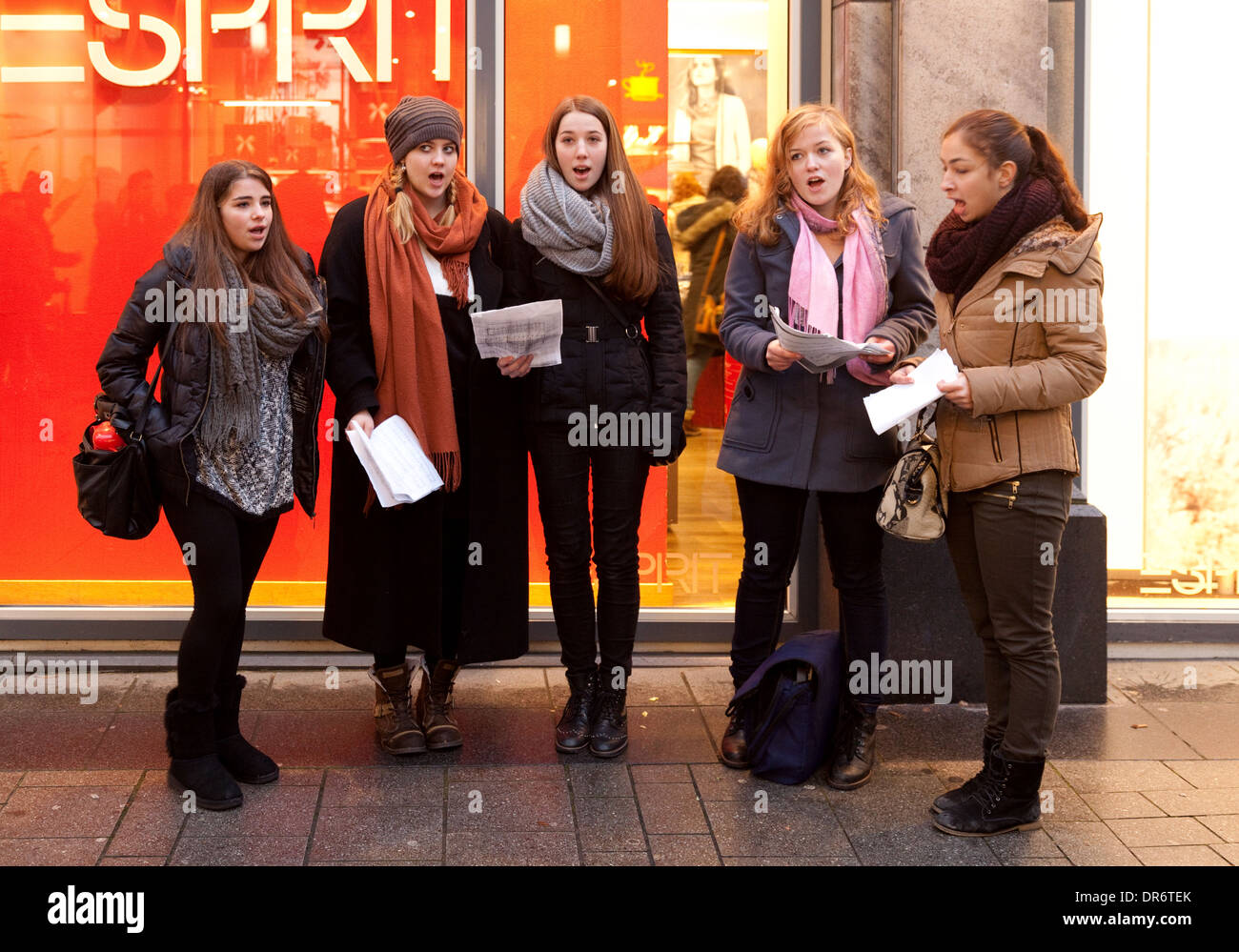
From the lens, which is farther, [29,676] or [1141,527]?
[1141,527]

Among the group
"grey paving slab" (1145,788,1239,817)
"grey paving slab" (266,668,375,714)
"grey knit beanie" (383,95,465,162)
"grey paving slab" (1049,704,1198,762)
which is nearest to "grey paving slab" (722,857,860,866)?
"grey paving slab" (1145,788,1239,817)

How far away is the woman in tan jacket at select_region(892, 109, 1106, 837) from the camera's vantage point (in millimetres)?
3922

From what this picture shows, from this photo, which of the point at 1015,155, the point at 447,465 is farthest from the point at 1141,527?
the point at 447,465

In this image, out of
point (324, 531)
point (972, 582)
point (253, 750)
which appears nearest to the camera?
point (972, 582)

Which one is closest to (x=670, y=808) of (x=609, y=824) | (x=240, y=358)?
(x=609, y=824)

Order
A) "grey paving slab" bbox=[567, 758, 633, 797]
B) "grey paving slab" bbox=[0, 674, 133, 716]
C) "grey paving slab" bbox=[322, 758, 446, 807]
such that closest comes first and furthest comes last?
"grey paving slab" bbox=[322, 758, 446, 807] → "grey paving slab" bbox=[567, 758, 633, 797] → "grey paving slab" bbox=[0, 674, 133, 716]

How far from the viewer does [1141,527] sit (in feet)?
20.1

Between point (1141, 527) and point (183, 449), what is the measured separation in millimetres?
4077

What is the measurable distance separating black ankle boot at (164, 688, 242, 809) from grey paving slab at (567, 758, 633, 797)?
3.42 ft

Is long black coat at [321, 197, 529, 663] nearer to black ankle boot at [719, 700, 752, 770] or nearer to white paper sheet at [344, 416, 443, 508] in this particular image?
white paper sheet at [344, 416, 443, 508]

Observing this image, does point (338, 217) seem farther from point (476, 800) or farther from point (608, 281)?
point (476, 800)

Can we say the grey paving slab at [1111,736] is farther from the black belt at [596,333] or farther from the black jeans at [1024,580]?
the black belt at [596,333]

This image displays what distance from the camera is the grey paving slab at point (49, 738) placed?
15.2ft

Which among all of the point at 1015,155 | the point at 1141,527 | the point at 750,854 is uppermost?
the point at 1015,155
